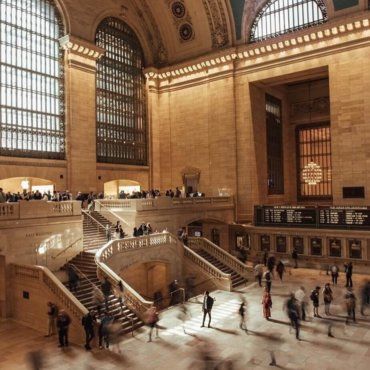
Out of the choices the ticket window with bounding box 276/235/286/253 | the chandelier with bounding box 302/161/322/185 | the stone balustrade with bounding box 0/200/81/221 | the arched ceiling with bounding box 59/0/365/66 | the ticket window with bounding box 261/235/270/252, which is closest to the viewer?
the stone balustrade with bounding box 0/200/81/221

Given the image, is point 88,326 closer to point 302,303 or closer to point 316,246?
point 302,303

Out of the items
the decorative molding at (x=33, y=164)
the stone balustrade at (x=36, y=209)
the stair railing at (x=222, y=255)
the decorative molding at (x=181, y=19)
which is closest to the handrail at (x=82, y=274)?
the stone balustrade at (x=36, y=209)

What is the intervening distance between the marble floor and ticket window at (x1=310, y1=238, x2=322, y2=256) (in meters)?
7.01

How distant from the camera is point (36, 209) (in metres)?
13.9

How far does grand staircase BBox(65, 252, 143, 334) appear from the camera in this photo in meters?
12.1

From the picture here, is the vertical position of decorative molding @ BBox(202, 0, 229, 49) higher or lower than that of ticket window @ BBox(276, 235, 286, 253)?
higher

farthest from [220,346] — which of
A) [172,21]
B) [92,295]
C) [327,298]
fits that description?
[172,21]

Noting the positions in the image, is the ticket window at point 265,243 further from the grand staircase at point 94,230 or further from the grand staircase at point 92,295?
the grand staircase at point 92,295

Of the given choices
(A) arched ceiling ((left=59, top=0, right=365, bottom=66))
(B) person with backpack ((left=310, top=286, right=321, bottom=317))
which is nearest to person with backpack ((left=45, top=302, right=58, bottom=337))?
(B) person with backpack ((left=310, top=286, right=321, bottom=317))

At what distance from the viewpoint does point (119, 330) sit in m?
11.1

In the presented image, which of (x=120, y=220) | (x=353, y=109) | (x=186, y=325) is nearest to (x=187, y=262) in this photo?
(x=120, y=220)

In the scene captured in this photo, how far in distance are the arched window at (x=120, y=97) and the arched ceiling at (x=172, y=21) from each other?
0.85 metres

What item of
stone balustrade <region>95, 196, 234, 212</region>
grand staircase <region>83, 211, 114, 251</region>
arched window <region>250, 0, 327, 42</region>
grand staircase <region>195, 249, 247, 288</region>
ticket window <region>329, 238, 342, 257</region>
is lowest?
grand staircase <region>195, 249, 247, 288</region>

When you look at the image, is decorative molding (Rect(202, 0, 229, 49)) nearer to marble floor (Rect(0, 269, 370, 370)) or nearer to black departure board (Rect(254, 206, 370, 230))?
black departure board (Rect(254, 206, 370, 230))
